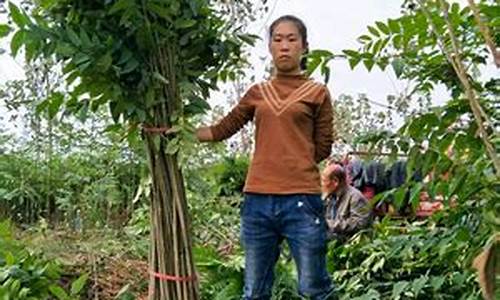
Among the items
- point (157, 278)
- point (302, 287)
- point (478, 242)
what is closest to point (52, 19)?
point (157, 278)

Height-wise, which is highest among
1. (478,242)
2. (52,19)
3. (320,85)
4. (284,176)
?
(52,19)

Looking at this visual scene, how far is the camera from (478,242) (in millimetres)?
1604

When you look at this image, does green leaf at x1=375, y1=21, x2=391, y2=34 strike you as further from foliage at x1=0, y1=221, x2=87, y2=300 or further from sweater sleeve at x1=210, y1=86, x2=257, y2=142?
foliage at x1=0, y1=221, x2=87, y2=300

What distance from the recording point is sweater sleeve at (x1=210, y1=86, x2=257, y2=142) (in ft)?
8.01

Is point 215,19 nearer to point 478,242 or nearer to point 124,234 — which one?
point 478,242

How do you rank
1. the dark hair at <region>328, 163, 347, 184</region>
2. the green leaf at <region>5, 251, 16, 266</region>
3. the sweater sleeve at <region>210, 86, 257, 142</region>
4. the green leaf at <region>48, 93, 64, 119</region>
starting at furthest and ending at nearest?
the dark hair at <region>328, 163, 347, 184</region>, the green leaf at <region>5, 251, 16, 266</region>, the sweater sleeve at <region>210, 86, 257, 142</region>, the green leaf at <region>48, 93, 64, 119</region>

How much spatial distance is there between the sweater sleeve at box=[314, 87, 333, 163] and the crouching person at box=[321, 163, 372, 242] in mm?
1946

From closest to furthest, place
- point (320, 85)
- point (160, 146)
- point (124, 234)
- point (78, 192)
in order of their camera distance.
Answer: point (160, 146) < point (320, 85) < point (124, 234) < point (78, 192)

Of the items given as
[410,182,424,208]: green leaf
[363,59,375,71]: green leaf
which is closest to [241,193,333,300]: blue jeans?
[410,182,424,208]: green leaf

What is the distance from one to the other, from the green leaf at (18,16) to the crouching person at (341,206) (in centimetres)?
255

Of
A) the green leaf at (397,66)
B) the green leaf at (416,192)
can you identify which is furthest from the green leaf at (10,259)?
the green leaf at (397,66)

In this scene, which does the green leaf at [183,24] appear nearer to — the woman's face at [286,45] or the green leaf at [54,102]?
the woman's face at [286,45]

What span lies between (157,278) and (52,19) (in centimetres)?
81

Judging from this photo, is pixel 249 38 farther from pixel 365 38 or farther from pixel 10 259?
pixel 10 259
